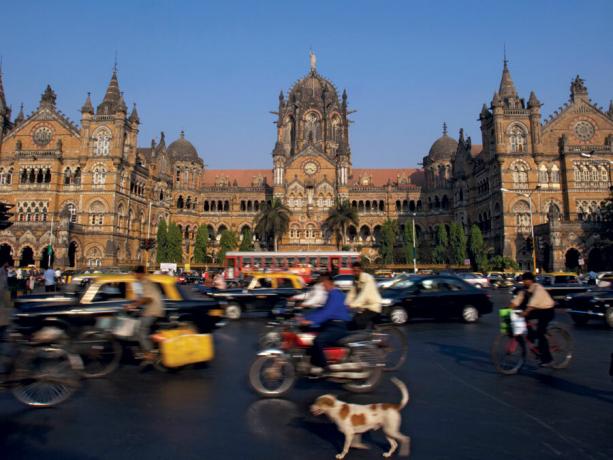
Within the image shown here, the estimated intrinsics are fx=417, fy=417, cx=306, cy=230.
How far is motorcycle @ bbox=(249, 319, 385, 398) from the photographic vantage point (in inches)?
263

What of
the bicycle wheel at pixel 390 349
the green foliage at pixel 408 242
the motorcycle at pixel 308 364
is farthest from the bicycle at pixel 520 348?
the green foliage at pixel 408 242

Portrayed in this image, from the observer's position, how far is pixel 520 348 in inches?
322

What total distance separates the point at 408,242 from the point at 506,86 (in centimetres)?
2393

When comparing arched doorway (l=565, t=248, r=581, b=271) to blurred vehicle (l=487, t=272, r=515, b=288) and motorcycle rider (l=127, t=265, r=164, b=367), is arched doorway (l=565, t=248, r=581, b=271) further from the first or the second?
motorcycle rider (l=127, t=265, r=164, b=367)

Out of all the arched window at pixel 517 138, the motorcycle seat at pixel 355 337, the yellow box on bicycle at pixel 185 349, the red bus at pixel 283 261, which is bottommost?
the yellow box on bicycle at pixel 185 349

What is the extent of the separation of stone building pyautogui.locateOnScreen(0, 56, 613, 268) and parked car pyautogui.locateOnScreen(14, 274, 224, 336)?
121 feet

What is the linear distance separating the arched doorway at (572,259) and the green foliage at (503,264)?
6030mm

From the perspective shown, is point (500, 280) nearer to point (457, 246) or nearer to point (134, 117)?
point (457, 246)

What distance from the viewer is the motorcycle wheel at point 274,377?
22.0ft

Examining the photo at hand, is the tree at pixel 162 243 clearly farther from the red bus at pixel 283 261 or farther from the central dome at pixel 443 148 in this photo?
the central dome at pixel 443 148

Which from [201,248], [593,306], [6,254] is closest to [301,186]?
[201,248]

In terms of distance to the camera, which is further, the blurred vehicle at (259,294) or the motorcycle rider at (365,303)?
the blurred vehicle at (259,294)

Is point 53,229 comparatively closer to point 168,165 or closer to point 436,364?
point 168,165

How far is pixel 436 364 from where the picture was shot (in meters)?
8.91
